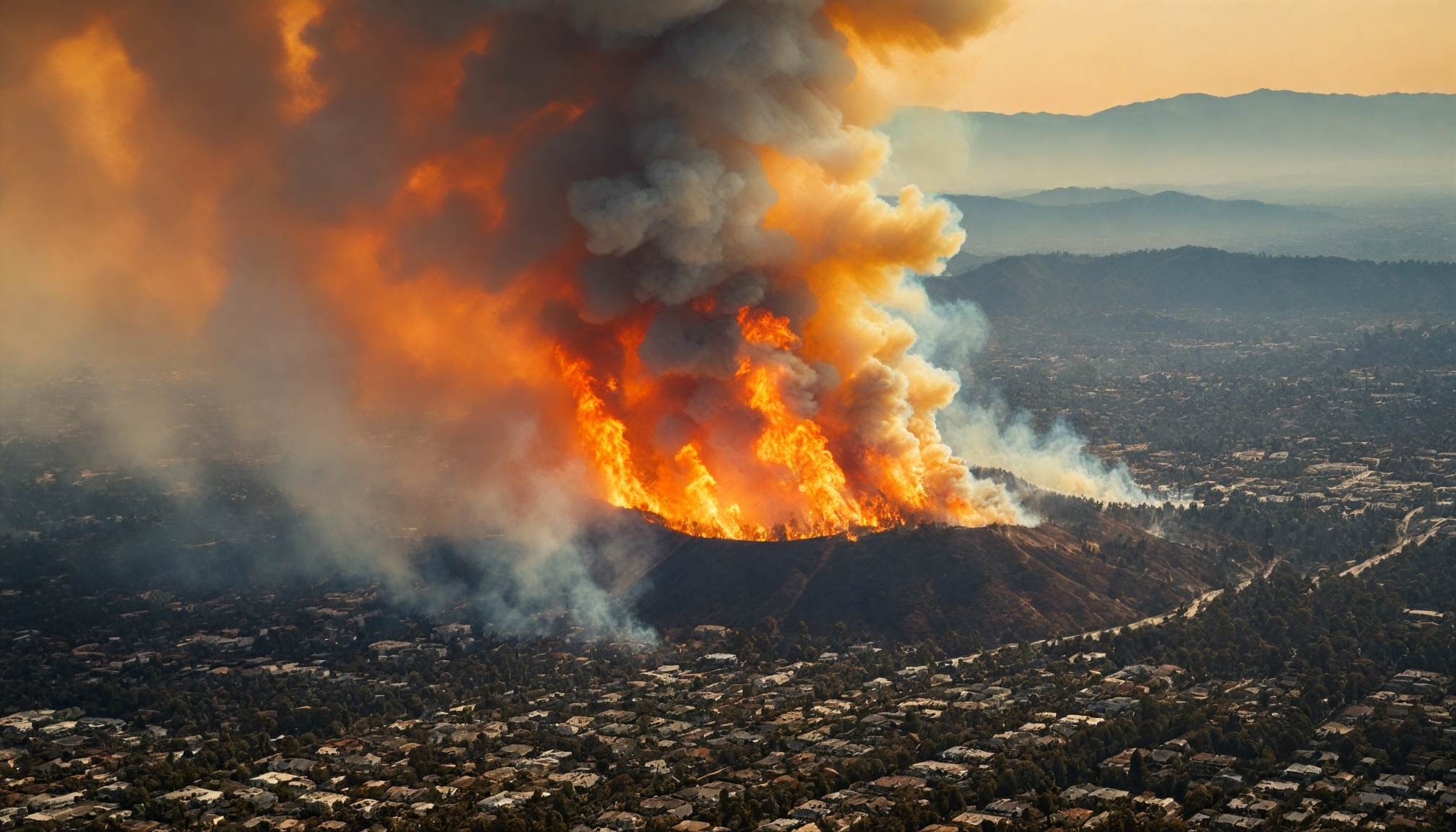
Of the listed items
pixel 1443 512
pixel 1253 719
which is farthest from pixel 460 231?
pixel 1443 512

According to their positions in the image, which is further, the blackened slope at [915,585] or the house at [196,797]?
the blackened slope at [915,585]

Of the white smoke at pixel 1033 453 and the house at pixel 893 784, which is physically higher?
the white smoke at pixel 1033 453

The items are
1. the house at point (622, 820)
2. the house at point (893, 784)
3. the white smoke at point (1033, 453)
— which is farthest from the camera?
the white smoke at point (1033, 453)

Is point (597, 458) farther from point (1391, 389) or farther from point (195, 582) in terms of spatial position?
point (1391, 389)

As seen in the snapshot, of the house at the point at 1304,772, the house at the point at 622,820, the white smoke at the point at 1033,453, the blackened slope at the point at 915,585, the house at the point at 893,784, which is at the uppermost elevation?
the white smoke at the point at 1033,453

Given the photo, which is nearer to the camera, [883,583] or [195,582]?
[883,583]

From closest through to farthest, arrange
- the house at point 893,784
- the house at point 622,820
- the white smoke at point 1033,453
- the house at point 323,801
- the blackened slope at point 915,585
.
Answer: the house at point 622,820
the house at point 893,784
the house at point 323,801
the blackened slope at point 915,585
the white smoke at point 1033,453

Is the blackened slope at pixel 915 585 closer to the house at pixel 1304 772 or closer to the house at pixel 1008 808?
the house at pixel 1304 772

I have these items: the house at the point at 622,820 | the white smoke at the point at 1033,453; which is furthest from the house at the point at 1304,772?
the white smoke at the point at 1033,453

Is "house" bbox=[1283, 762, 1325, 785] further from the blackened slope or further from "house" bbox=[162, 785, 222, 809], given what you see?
"house" bbox=[162, 785, 222, 809]
